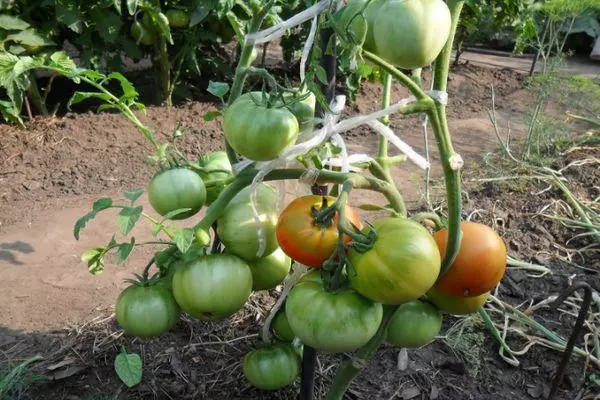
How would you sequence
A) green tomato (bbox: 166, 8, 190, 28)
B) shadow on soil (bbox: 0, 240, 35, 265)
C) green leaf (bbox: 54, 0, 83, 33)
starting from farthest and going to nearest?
green tomato (bbox: 166, 8, 190, 28) → green leaf (bbox: 54, 0, 83, 33) → shadow on soil (bbox: 0, 240, 35, 265)

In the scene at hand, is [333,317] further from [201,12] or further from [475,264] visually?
[201,12]

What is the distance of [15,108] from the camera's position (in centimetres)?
345

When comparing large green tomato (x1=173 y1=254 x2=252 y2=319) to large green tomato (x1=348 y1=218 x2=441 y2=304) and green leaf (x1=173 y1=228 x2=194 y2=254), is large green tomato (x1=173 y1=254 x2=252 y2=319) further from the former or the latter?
large green tomato (x1=348 y1=218 x2=441 y2=304)

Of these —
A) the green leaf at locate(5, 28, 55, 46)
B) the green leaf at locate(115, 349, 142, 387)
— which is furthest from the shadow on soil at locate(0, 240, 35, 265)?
the green leaf at locate(5, 28, 55, 46)

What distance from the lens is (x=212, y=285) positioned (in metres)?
0.92

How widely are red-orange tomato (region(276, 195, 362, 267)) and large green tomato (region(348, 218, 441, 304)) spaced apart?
6cm

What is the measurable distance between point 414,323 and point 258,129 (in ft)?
1.52

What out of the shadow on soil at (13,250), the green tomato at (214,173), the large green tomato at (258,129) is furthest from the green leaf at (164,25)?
the large green tomato at (258,129)

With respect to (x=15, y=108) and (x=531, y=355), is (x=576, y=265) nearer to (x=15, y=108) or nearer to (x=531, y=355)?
(x=531, y=355)

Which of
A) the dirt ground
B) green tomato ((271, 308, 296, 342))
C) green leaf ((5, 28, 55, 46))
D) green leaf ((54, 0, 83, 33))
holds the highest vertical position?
green leaf ((54, 0, 83, 33))

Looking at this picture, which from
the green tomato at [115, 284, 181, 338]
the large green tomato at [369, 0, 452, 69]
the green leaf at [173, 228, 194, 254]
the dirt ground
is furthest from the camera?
the dirt ground

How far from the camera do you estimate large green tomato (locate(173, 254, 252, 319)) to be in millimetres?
927

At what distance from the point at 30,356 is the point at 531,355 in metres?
1.72

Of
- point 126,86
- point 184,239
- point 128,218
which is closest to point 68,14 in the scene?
point 126,86
